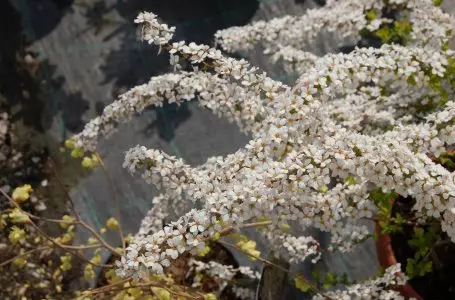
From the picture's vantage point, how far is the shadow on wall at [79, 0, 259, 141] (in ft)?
13.7

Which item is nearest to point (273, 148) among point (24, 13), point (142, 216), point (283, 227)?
point (283, 227)

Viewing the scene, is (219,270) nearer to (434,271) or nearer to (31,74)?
(434,271)

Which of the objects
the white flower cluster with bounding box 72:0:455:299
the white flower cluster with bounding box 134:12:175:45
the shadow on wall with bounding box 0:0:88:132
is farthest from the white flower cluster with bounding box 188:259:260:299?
the shadow on wall with bounding box 0:0:88:132

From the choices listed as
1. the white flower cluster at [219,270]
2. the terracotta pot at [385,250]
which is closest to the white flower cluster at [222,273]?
the white flower cluster at [219,270]

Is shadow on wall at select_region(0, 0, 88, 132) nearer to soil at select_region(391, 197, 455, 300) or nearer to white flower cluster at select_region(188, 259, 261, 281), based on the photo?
white flower cluster at select_region(188, 259, 261, 281)

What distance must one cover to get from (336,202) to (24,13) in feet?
11.2

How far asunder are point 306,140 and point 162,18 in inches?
110

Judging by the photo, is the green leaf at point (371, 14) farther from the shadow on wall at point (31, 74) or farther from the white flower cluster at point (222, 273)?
the shadow on wall at point (31, 74)

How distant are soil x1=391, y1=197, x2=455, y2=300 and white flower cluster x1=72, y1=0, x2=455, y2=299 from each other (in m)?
0.36

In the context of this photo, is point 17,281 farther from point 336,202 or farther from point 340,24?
point 340,24

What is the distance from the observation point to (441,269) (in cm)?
271

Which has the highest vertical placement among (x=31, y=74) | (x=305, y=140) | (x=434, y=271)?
(x=31, y=74)

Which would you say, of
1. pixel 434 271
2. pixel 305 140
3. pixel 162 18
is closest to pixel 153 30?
pixel 305 140

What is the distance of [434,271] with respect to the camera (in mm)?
2762
